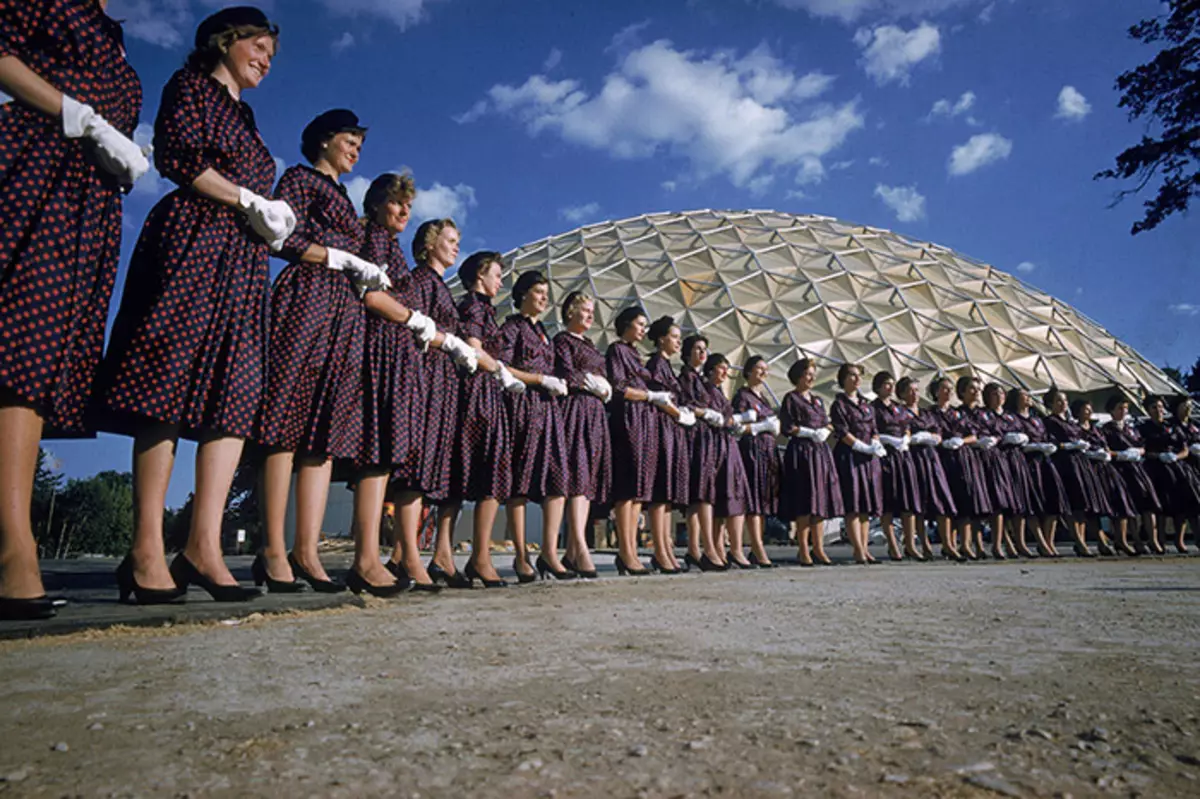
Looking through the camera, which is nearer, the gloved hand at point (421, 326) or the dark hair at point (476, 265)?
the gloved hand at point (421, 326)

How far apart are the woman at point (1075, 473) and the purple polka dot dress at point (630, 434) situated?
20.2 feet

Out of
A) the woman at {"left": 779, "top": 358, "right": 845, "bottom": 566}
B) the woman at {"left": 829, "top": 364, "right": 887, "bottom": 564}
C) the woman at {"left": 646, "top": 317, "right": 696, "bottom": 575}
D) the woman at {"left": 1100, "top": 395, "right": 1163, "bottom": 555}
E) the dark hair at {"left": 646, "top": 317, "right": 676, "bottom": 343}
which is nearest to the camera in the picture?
the woman at {"left": 646, "top": 317, "right": 696, "bottom": 575}

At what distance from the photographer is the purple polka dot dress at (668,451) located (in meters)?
5.68

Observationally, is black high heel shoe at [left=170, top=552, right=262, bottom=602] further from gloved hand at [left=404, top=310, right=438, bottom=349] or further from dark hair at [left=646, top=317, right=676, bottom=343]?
dark hair at [left=646, top=317, right=676, bottom=343]

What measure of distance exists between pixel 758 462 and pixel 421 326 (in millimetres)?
4155

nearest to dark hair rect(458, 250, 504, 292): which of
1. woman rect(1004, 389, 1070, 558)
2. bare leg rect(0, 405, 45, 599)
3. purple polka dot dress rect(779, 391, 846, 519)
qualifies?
bare leg rect(0, 405, 45, 599)

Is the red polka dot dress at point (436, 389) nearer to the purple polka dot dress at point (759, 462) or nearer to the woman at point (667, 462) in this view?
the woman at point (667, 462)

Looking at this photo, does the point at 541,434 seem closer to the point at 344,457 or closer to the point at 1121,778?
the point at 344,457

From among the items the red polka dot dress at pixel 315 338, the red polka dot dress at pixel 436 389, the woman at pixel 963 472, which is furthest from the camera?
the woman at pixel 963 472

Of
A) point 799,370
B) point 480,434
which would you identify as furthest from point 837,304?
point 480,434

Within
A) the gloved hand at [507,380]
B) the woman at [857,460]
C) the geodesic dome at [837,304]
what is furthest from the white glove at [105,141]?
the geodesic dome at [837,304]

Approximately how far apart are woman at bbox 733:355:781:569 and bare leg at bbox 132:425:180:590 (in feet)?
Result: 16.2

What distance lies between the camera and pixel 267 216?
104 inches

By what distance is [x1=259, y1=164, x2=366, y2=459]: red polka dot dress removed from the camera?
9.67 feet
